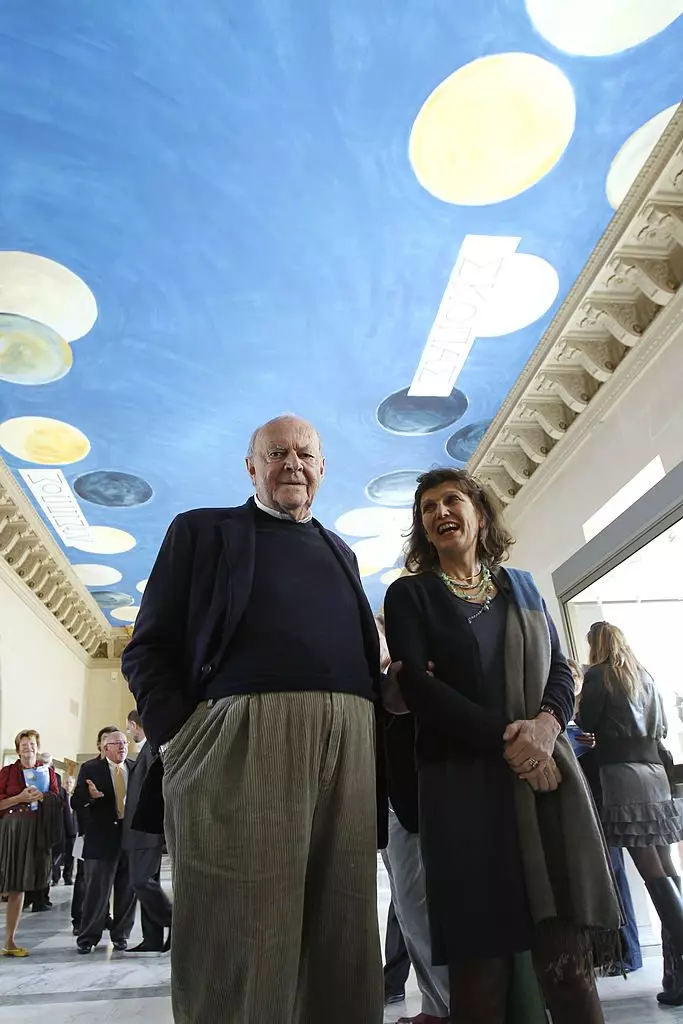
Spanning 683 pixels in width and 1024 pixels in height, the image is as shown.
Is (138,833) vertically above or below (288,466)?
A: below

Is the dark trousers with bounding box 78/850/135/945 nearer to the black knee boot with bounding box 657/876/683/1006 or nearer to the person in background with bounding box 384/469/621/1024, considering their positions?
the black knee boot with bounding box 657/876/683/1006

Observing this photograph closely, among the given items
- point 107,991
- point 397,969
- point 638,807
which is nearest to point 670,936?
point 638,807

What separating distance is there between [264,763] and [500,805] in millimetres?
619

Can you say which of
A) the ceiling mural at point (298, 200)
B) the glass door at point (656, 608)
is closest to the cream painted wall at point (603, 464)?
the glass door at point (656, 608)

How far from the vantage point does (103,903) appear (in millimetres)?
5598

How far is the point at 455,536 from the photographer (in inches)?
88.0

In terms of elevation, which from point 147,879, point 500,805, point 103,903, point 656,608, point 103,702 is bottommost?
point 103,903

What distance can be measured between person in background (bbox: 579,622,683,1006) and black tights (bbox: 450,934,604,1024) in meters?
2.22

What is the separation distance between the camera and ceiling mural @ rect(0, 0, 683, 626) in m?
4.91

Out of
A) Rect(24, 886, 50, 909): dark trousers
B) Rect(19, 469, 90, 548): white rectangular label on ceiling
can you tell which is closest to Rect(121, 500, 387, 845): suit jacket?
Rect(24, 886, 50, 909): dark trousers

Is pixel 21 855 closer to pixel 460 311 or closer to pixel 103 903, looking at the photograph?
pixel 103 903

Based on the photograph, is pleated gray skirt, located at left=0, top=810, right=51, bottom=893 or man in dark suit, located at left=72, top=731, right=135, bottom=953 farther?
pleated gray skirt, located at left=0, top=810, right=51, bottom=893

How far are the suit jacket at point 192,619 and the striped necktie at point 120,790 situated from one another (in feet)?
14.8

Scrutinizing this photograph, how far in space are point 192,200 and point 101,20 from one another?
4.88ft
